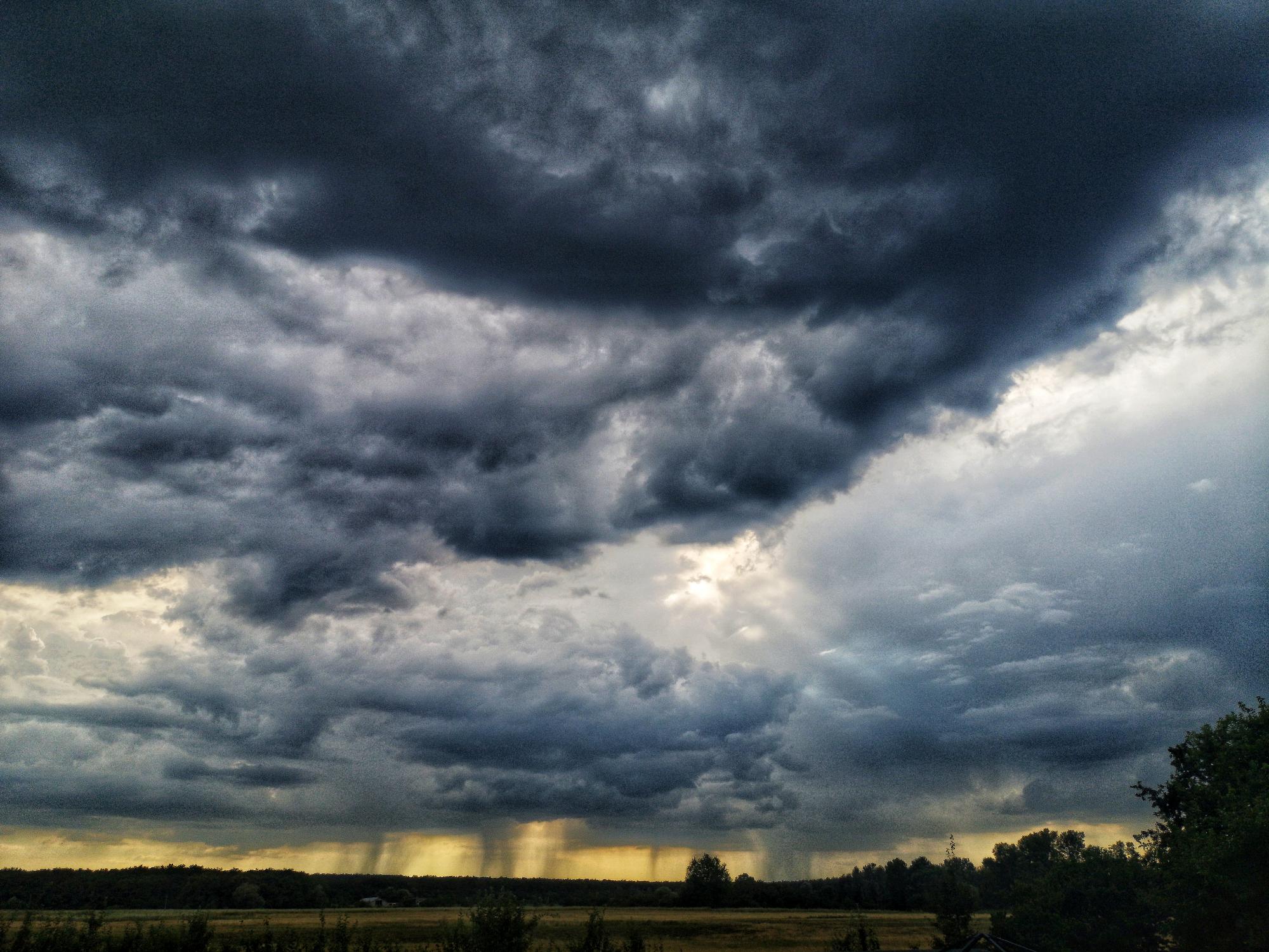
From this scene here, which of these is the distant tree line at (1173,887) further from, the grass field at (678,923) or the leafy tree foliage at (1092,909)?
the grass field at (678,923)

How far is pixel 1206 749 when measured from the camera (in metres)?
54.5

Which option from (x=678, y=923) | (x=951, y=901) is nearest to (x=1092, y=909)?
(x=951, y=901)

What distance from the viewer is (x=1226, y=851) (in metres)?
36.8

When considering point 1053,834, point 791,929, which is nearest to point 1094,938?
point 791,929

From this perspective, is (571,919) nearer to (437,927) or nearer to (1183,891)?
(437,927)

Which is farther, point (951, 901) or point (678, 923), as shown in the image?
point (678, 923)

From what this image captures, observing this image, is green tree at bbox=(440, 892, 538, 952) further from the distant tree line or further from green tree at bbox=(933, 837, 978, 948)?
green tree at bbox=(933, 837, 978, 948)

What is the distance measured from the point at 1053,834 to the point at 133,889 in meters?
226

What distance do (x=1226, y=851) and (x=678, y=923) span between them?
394ft

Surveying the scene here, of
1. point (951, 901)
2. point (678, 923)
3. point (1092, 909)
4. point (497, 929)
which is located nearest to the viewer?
point (497, 929)

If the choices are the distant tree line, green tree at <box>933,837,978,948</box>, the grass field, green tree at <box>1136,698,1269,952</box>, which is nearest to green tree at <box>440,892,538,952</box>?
the distant tree line

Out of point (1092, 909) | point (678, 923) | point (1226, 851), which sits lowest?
point (678, 923)

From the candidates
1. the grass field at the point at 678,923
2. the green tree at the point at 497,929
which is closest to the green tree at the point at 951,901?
the grass field at the point at 678,923

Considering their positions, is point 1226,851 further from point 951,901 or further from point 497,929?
point 951,901
